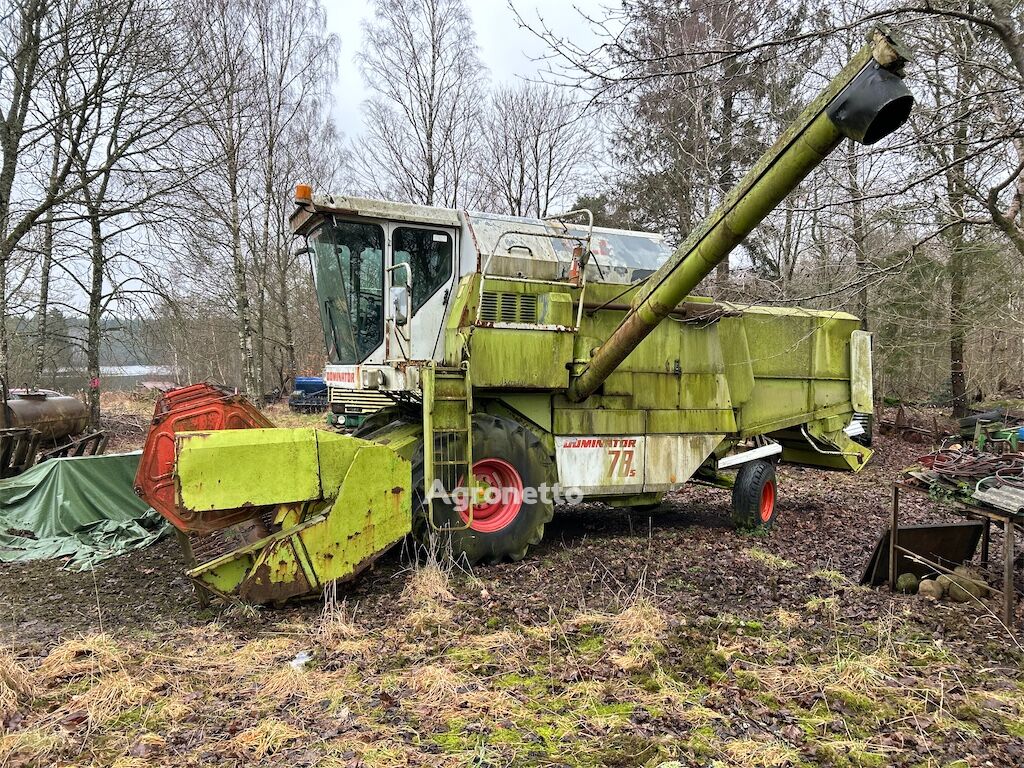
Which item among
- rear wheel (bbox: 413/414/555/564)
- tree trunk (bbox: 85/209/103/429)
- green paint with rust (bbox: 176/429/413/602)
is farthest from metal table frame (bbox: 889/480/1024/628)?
tree trunk (bbox: 85/209/103/429)

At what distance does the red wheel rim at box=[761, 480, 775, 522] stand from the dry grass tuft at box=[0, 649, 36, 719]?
259 inches

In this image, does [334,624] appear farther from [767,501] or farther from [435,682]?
[767,501]

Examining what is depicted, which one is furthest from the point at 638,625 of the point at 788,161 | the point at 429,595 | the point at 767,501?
the point at 767,501

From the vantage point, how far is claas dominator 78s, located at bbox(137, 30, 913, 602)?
4336 mm

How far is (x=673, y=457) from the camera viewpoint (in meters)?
6.68

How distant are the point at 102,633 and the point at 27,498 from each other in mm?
3580

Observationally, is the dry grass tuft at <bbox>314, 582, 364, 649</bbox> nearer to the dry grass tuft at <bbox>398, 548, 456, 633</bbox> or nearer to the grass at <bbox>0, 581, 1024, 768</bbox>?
the grass at <bbox>0, 581, 1024, 768</bbox>

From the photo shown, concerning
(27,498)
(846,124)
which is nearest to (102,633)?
(27,498)

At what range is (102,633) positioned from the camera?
4.00m

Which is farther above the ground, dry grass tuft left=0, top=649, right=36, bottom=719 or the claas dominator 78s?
the claas dominator 78s

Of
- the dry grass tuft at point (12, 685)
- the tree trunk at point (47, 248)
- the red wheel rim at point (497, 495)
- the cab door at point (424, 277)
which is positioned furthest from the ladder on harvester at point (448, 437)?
the tree trunk at point (47, 248)

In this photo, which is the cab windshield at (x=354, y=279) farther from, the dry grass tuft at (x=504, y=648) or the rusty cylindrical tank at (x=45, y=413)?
the rusty cylindrical tank at (x=45, y=413)

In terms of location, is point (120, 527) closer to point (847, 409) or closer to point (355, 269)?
point (355, 269)

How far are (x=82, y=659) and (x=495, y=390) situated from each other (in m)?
3.50
